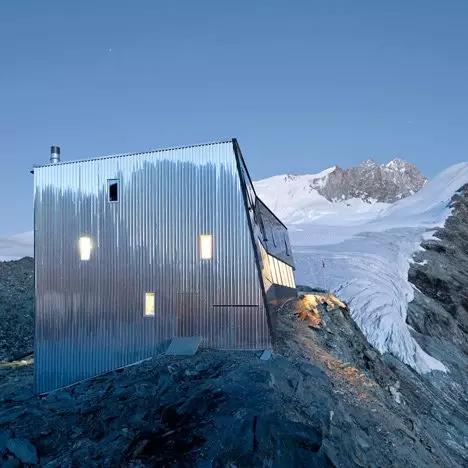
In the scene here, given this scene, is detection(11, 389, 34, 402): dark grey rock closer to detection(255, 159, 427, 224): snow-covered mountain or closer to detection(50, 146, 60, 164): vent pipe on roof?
detection(50, 146, 60, 164): vent pipe on roof

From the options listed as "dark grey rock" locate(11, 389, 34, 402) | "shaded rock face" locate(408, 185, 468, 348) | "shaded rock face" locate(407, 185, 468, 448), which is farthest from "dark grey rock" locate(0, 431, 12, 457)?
"shaded rock face" locate(408, 185, 468, 348)

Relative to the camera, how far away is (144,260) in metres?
18.4

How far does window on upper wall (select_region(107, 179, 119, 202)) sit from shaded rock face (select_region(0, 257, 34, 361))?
68.6 ft

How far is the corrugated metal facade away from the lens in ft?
57.2

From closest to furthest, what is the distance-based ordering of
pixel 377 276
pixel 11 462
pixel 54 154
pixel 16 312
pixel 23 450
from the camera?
pixel 11 462 → pixel 23 450 → pixel 54 154 → pixel 377 276 → pixel 16 312

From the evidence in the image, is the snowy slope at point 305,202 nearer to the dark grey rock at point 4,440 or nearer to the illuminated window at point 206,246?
the illuminated window at point 206,246

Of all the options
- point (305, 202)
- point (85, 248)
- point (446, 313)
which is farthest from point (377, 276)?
point (305, 202)

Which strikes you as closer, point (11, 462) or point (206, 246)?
point (11, 462)

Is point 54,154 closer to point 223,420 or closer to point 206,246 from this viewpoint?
point 206,246

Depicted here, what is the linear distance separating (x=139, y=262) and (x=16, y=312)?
27.5 metres

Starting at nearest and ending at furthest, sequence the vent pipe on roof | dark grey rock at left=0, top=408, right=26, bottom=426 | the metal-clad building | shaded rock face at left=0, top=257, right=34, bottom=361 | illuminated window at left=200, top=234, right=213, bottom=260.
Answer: dark grey rock at left=0, top=408, right=26, bottom=426 → the metal-clad building → illuminated window at left=200, top=234, right=213, bottom=260 → the vent pipe on roof → shaded rock face at left=0, top=257, right=34, bottom=361

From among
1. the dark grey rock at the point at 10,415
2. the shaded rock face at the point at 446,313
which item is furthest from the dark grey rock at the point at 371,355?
the dark grey rock at the point at 10,415

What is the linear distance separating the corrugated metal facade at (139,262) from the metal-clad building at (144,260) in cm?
4

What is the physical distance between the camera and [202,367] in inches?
535
